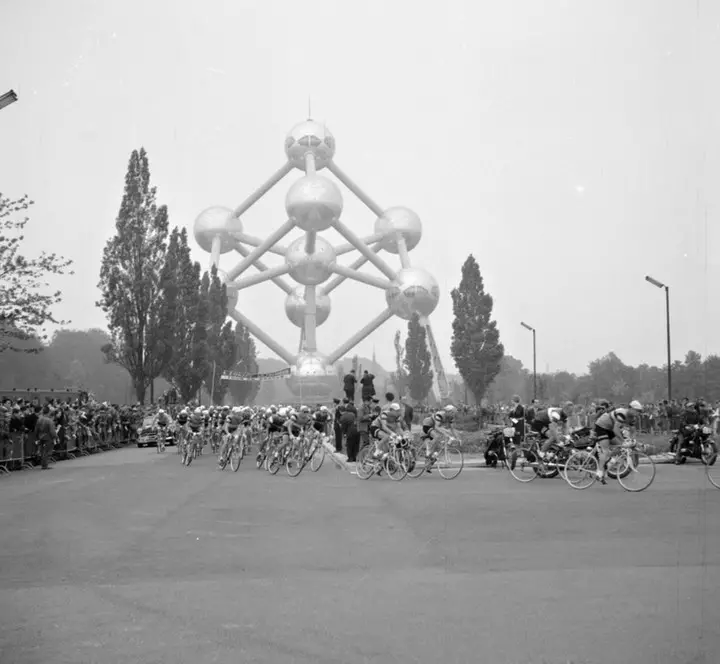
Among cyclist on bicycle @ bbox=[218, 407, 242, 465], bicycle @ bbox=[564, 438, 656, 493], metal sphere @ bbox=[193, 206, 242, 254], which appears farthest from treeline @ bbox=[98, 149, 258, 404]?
bicycle @ bbox=[564, 438, 656, 493]

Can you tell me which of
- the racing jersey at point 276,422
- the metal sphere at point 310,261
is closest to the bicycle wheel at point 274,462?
the racing jersey at point 276,422

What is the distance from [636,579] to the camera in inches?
313

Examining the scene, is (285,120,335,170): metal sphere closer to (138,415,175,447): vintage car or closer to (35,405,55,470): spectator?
(138,415,175,447): vintage car

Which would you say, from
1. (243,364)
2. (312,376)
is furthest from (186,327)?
(243,364)

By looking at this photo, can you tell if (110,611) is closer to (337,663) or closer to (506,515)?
(337,663)

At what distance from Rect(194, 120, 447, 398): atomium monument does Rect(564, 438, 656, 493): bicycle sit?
47.9 m

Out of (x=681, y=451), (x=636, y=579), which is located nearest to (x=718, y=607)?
(x=636, y=579)

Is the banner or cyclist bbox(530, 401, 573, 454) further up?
the banner

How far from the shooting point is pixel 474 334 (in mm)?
63938

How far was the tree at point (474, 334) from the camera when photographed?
6388 cm

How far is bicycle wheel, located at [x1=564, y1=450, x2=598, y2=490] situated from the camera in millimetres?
17047

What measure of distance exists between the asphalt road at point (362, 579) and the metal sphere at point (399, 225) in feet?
189

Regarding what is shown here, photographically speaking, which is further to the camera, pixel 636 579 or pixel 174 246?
pixel 174 246

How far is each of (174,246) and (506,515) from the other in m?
43.6
